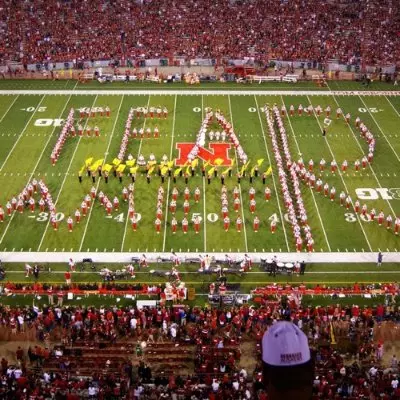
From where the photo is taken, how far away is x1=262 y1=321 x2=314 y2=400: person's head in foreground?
11.0 ft

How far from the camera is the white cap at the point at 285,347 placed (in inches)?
132

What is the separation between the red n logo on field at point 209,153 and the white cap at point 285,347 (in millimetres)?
20940

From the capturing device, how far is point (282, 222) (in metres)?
20.7

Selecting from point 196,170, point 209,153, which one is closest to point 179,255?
point 196,170

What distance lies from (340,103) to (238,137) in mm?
6324

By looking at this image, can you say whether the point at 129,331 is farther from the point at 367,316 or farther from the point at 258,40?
the point at 258,40

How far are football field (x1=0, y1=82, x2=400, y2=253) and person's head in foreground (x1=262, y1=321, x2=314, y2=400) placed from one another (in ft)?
52.5

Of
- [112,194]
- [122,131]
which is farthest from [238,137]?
[112,194]

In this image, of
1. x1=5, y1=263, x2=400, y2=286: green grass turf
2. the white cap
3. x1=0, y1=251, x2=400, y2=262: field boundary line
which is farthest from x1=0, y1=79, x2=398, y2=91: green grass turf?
the white cap

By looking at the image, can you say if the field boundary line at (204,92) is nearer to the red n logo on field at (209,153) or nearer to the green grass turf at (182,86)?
the green grass turf at (182,86)

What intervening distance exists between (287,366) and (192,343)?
38.8 feet

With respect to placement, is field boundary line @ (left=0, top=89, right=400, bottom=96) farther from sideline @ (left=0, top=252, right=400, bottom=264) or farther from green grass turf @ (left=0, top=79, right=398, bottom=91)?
sideline @ (left=0, top=252, right=400, bottom=264)

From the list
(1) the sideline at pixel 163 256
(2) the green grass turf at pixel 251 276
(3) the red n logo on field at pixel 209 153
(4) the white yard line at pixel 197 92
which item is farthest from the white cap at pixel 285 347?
(4) the white yard line at pixel 197 92

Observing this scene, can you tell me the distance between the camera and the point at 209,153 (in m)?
25.1
